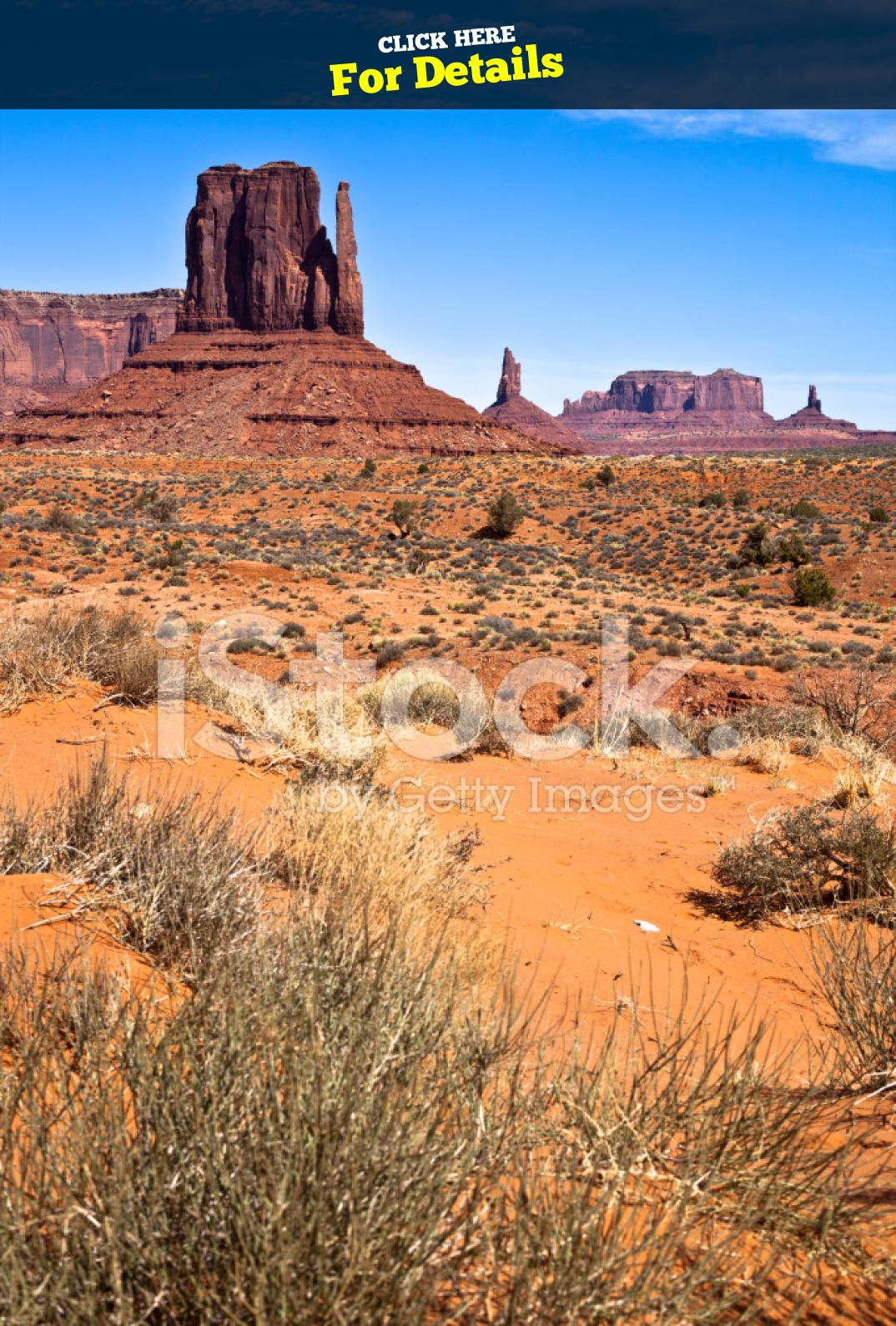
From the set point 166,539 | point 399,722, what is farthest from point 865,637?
point 166,539

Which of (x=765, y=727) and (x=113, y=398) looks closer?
(x=765, y=727)

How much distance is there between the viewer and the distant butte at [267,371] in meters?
84.7

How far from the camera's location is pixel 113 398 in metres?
94.7

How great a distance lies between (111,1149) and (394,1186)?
0.60 metres

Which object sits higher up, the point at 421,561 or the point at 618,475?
the point at 618,475

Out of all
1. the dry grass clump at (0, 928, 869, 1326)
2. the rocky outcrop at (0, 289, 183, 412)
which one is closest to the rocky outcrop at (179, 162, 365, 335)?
the rocky outcrop at (0, 289, 183, 412)

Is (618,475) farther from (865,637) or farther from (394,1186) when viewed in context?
(394,1186)

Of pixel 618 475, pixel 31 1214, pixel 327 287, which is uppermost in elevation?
pixel 327 287

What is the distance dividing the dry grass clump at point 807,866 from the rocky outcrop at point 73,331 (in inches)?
6753

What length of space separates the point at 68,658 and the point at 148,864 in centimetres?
527

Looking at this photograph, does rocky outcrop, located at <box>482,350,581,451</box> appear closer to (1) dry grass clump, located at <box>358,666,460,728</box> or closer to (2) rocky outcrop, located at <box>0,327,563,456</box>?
(2) rocky outcrop, located at <box>0,327,563,456</box>

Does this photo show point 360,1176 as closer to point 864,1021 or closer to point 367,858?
point 864,1021

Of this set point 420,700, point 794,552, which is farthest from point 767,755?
point 794,552

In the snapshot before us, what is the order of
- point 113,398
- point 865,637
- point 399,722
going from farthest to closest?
point 113,398
point 865,637
point 399,722
